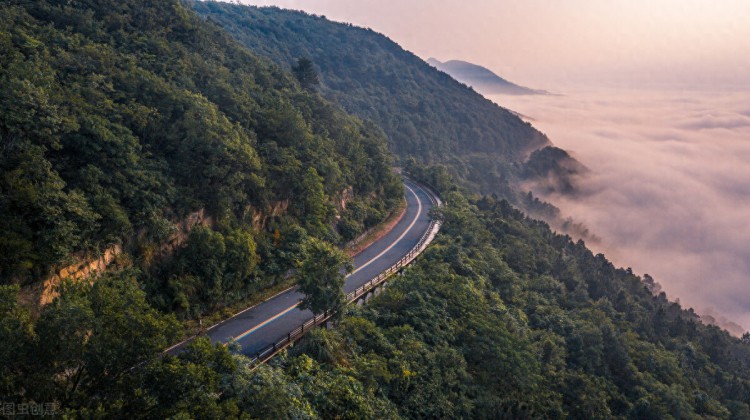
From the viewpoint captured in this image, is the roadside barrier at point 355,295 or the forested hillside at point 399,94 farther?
the forested hillside at point 399,94

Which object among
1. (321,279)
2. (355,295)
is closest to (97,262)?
(321,279)

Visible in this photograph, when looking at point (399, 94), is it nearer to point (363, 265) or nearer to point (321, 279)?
point (363, 265)

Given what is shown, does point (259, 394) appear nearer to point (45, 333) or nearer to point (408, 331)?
point (45, 333)

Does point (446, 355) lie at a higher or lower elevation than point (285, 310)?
lower

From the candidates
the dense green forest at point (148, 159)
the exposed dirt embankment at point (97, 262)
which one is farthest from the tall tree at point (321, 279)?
the exposed dirt embankment at point (97, 262)

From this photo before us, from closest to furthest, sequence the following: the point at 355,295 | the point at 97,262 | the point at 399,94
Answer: the point at 97,262
the point at 355,295
the point at 399,94

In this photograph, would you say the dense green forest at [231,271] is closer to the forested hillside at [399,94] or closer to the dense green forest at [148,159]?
the dense green forest at [148,159]

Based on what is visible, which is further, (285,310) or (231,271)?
(285,310)
